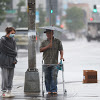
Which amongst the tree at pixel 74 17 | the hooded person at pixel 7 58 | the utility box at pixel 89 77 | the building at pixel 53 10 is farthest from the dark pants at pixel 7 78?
the tree at pixel 74 17

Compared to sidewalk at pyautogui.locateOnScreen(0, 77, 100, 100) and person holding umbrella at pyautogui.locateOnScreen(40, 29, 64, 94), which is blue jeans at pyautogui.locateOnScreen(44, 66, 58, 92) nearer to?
person holding umbrella at pyautogui.locateOnScreen(40, 29, 64, 94)

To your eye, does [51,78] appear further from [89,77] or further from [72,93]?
[89,77]

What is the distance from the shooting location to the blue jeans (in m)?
11.1

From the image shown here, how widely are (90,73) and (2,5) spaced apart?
49.5m

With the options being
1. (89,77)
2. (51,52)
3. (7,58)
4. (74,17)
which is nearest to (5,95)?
(7,58)

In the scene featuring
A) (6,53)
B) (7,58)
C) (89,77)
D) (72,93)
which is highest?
(6,53)

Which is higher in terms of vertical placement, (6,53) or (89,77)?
(6,53)

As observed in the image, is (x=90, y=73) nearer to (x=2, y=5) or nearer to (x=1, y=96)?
(x=1, y=96)

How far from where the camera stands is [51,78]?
11.2 m

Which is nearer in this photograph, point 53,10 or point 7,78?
point 7,78

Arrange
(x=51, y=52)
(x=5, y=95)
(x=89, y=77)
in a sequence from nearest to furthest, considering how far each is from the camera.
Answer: (x=5, y=95) → (x=51, y=52) → (x=89, y=77)

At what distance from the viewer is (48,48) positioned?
11.0m

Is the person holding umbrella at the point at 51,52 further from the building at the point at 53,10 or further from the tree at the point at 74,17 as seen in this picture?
the tree at the point at 74,17

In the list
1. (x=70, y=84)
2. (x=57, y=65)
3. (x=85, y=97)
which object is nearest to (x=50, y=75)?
(x=57, y=65)
